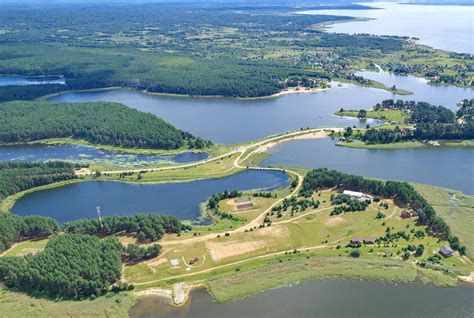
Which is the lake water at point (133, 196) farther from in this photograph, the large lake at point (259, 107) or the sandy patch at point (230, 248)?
the large lake at point (259, 107)

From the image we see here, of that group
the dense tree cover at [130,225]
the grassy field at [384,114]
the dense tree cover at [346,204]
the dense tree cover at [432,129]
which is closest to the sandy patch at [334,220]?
the dense tree cover at [346,204]

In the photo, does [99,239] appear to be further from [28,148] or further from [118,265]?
[28,148]

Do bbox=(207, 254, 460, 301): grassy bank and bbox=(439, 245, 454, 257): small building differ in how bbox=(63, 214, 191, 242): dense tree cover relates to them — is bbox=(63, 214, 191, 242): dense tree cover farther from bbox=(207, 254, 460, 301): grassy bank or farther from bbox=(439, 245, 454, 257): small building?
bbox=(439, 245, 454, 257): small building

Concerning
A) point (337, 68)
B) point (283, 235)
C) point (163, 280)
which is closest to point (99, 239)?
point (163, 280)

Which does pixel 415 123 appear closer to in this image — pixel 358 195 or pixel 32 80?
pixel 358 195

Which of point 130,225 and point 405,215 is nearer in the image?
point 130,225

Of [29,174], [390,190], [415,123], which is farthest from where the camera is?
[415,123]

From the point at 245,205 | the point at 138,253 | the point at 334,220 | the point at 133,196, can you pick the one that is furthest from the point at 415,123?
the point at 138,253
